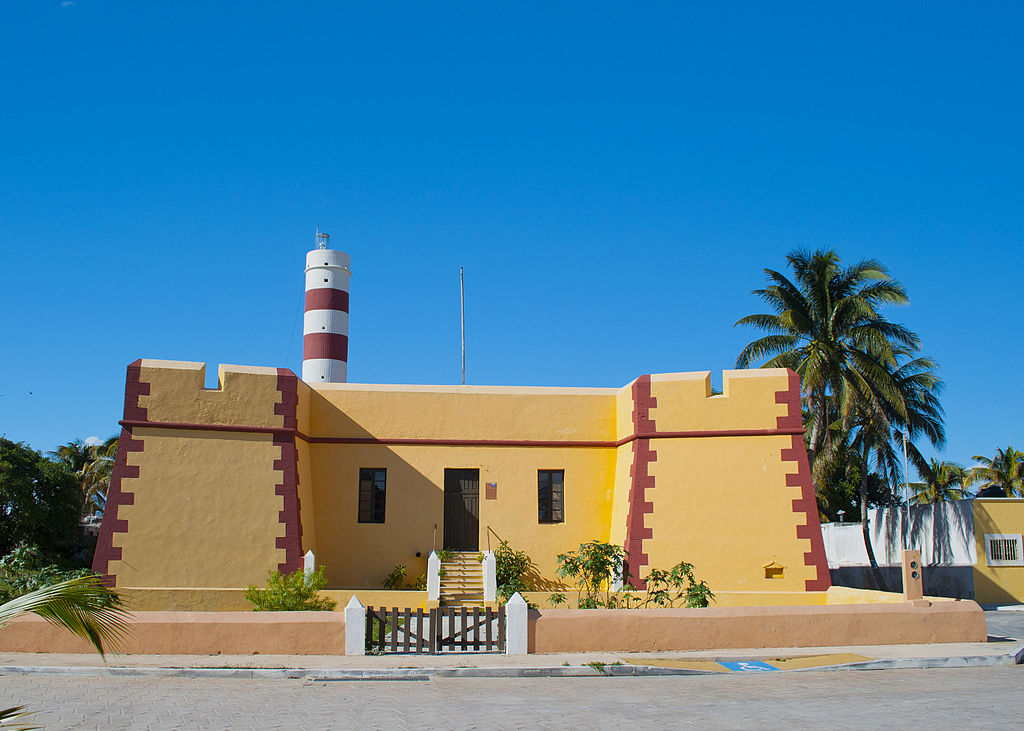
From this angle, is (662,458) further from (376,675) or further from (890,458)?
(890,458)

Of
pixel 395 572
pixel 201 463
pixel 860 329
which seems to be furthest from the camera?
pixel 860 329

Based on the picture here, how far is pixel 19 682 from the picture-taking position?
12133 mm

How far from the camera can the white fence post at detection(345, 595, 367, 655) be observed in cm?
1395

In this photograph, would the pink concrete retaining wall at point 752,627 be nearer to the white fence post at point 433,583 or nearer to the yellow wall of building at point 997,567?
the white fence post at point 433,583

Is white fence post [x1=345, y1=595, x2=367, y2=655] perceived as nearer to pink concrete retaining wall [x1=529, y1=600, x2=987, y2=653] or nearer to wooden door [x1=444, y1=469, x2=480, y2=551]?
pink concrete retaining wall [x1=529, y1=600, x2=987, y2=653]

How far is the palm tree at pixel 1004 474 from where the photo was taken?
A: 46219mm

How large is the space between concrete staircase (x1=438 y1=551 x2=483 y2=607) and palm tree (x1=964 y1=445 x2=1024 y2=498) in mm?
35150

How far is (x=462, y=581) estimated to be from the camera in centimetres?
2102

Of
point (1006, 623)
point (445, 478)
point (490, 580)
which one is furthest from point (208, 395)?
point (1006, 623)

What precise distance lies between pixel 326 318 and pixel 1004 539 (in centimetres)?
2224

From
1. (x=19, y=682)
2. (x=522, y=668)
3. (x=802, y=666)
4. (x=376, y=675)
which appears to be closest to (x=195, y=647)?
(x=19, y=682)

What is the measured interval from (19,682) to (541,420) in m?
13.5

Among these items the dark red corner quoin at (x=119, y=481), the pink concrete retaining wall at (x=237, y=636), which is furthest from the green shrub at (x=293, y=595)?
the dark red corner quoin at (x=119, y=481)

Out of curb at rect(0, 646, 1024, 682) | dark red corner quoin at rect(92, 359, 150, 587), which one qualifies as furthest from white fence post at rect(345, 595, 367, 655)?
dark red corner quoin at rect(92, 359, 150, 587)
